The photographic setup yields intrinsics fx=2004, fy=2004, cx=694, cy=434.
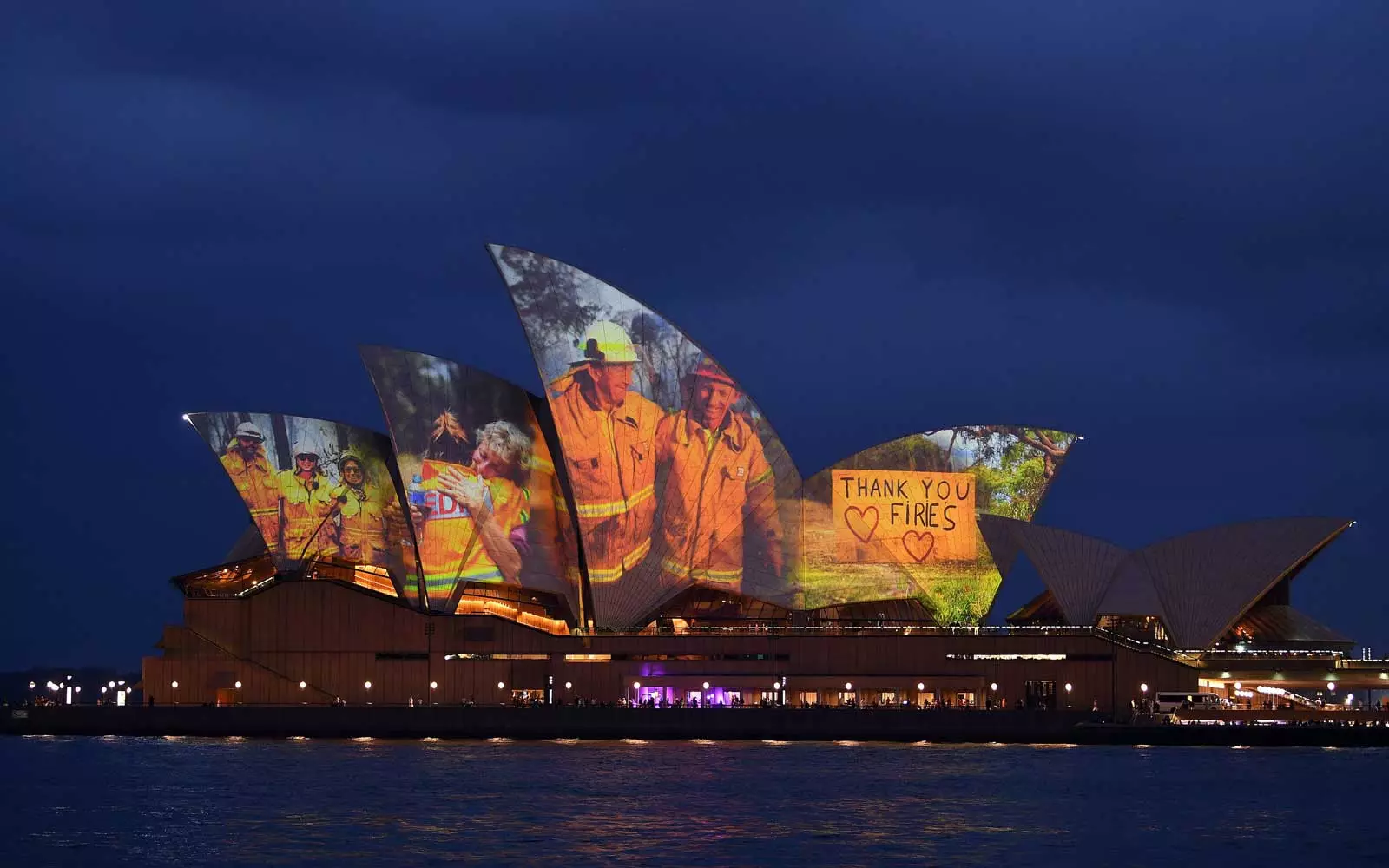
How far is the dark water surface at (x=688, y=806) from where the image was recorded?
145ft

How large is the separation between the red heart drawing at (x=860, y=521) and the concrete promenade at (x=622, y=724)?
8.65m

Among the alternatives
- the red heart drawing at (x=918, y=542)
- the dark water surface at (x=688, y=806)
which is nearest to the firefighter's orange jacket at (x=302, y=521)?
the dark water surface at (x=688, y=806)

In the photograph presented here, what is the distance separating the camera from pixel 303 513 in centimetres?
8625

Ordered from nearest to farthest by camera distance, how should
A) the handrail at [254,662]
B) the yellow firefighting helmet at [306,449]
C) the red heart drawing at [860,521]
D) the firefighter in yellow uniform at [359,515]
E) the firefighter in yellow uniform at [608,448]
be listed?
1. the firefighter in yellow uniform at [608,448]
2. the handrail at [254,662]
3. the yellow firefighting helmet at [306,449]
4. the firefighter in yellow uniform at [359,515]
5. the red heart drawing at [860,521]

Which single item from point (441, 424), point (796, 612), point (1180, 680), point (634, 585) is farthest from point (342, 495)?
point (1180, 680)

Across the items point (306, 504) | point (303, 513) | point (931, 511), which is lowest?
point (931, 511)

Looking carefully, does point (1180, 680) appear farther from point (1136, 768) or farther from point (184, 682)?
point (184, 682)

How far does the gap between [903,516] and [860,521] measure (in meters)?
1.99

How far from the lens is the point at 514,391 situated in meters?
85.6

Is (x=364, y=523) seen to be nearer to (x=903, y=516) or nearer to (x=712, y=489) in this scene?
(x=712, y=489)

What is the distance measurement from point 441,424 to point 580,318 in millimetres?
7502

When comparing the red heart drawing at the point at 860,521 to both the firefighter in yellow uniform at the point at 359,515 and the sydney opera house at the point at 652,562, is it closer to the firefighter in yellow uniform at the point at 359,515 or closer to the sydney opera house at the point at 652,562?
the sydney opera house at the point at 652,562

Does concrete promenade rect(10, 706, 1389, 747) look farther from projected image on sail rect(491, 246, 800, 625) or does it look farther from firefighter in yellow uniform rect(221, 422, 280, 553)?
firefighter in yellow uniform rect(221, 422, 280, 553)

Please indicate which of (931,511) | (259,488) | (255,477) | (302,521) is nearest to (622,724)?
(302,521)
